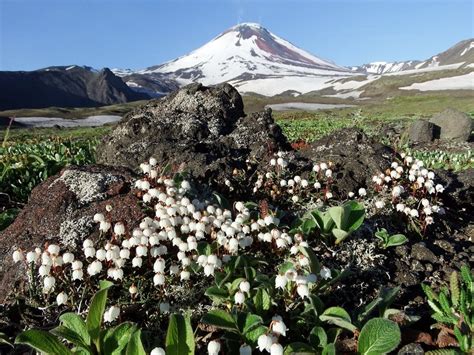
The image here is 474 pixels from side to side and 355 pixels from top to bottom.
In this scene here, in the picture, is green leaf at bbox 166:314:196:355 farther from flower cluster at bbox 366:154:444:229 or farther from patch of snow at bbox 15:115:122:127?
patch of snow at bbox 15:115:122:127

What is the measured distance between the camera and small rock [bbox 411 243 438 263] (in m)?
4.43

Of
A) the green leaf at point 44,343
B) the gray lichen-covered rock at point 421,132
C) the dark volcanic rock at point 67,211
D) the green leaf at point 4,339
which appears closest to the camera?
the green leaf at point 44,343

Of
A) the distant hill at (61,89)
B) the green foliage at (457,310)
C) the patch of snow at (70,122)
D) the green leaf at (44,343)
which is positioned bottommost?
the patch of snow at (70,122)

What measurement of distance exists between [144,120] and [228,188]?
2.16 meters

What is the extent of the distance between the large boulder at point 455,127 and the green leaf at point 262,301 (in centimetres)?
1635

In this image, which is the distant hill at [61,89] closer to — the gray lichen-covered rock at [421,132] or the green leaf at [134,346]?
the gray lichen-covered rock at [421,132]

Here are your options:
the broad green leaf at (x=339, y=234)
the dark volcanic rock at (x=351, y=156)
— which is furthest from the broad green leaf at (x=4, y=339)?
the dark volcanic rock at (x=351, y=156)

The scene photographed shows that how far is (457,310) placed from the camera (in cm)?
325

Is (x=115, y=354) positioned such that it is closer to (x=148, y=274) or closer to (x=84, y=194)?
(x=148, y=274)

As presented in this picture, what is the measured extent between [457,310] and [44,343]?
274 cm

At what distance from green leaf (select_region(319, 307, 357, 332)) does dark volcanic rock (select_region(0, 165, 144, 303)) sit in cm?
205

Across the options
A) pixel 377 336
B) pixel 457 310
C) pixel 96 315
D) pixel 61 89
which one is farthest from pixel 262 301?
pixel 61 89

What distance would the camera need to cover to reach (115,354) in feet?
8.87

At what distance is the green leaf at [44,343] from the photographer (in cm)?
264
